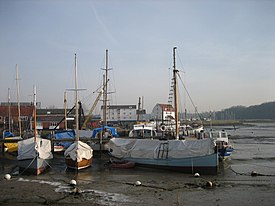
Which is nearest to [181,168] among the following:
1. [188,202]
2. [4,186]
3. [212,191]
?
[212,191]

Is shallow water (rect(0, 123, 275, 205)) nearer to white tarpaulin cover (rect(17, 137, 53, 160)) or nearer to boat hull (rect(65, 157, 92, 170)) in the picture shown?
boat hull (rect(65, 157, 92, 170))

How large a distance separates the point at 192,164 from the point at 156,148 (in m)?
4.18

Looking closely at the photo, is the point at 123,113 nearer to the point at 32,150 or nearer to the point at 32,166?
the point at 32,150

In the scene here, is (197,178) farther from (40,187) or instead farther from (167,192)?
(40,187)

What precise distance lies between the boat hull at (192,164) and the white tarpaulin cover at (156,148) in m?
0.39

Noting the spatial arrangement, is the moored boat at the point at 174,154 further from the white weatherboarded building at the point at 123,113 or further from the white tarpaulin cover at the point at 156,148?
the white weatherboarded building at the point at 123,113

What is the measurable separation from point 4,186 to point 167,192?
1143cm

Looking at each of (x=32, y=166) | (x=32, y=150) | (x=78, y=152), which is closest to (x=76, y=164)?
(x=78, y=152)

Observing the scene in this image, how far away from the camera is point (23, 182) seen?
71.5ft

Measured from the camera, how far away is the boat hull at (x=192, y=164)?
80.5ft

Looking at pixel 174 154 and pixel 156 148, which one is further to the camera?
pixel 156 148

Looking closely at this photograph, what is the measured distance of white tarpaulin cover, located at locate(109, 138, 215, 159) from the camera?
82.8 ft

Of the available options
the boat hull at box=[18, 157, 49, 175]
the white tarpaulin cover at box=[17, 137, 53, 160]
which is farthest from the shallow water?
the white tarpaulin cover at box=[17, 137, 53, 160]

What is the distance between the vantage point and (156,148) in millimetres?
28078
